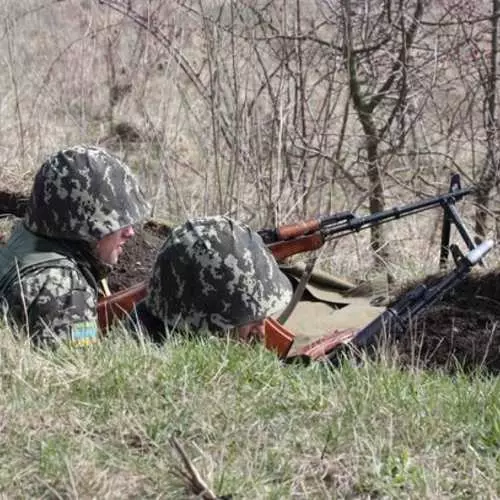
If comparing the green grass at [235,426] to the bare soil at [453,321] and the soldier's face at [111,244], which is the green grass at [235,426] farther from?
the bare soil at [453,321]

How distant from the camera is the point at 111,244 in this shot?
14.3 ft

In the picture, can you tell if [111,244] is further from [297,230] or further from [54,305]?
[297,230]

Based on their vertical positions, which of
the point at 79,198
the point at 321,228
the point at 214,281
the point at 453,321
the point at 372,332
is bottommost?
the point at 453,321

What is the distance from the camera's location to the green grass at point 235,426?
2568 mm

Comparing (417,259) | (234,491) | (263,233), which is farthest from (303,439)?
(417,259)

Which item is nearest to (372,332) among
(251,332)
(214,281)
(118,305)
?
(251,332)

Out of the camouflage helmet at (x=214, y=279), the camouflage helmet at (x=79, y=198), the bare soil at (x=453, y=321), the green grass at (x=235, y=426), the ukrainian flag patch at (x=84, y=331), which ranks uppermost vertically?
the camouflage helmet at (x=79, y=198)

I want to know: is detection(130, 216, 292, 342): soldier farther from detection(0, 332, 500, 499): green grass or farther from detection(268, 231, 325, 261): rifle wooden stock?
detection(268, 231, 325, 261): rifle wooden stock

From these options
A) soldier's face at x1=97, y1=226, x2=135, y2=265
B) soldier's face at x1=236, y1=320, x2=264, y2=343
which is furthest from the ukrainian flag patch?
soldier's face at x1=236, y1=320, x2=264, y2=343

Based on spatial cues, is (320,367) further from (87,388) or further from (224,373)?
(87,388)

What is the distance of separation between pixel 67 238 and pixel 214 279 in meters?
0.71

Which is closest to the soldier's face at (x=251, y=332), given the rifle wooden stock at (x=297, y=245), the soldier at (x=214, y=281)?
the soldier at (x=214, y=281)

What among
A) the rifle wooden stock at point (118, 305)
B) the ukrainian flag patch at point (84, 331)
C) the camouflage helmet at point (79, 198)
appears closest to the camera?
the ukrainian flag patch at point (84, 331)

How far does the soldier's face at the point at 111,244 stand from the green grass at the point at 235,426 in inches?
38.0
